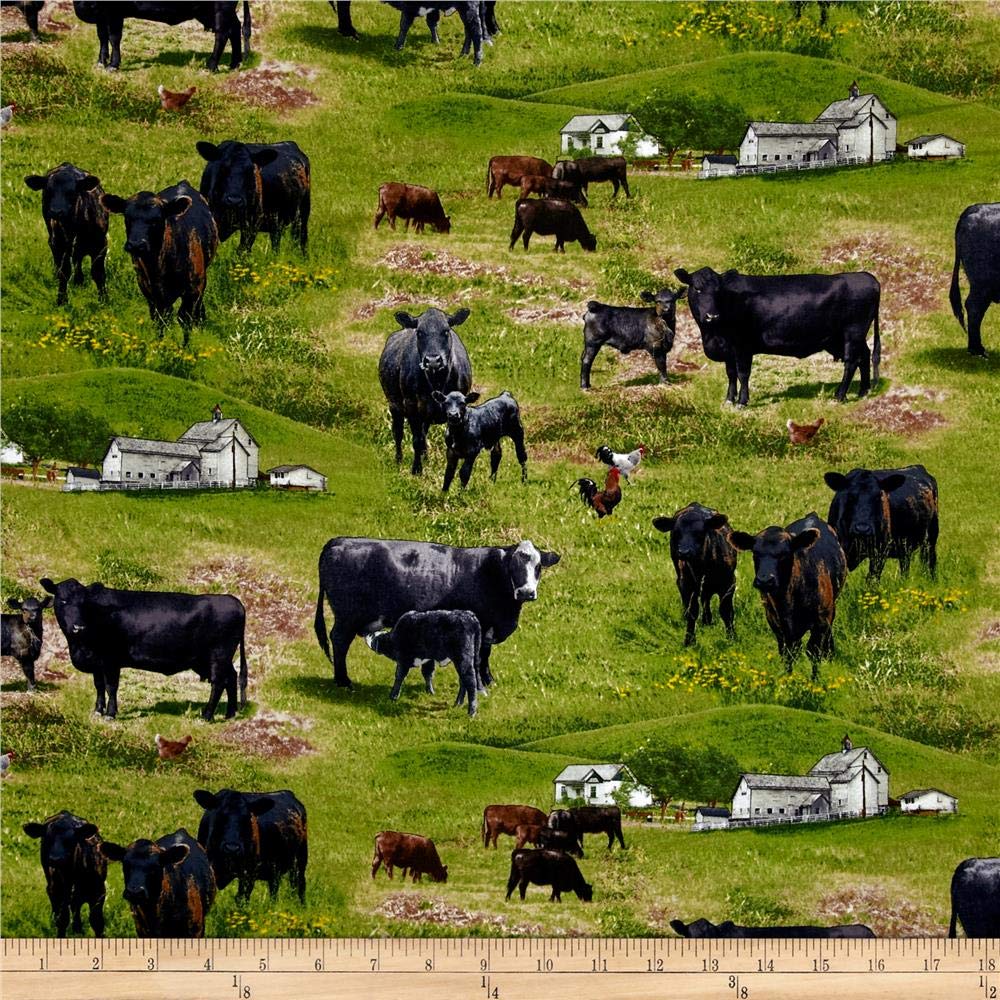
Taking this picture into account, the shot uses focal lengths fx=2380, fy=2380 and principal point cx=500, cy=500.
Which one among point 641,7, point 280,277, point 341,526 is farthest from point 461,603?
point 641,7

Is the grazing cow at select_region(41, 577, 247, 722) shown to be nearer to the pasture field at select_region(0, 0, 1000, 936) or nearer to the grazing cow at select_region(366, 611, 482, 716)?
the pasture field at select_region(0, 0, 1000, 936)

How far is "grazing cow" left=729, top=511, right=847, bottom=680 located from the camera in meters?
15.7

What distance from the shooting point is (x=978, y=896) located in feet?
50.0

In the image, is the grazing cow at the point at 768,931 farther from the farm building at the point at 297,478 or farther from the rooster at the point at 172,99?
the rooster at the point at 172,99

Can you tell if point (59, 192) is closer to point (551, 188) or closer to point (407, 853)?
point (551, 188)

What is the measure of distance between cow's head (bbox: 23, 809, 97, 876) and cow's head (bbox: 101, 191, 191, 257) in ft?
13.1

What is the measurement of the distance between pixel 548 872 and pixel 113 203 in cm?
557

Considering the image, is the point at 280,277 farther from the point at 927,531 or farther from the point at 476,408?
the point at 927,531

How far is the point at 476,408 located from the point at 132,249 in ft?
8.67

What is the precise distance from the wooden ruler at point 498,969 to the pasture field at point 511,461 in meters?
0.16

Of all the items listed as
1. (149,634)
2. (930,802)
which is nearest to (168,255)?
(149,634)

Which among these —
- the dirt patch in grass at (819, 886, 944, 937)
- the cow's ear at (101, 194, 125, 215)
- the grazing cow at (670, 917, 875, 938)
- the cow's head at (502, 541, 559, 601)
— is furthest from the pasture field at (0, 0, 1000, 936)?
the cow's head at (502, 541, 559, 601)

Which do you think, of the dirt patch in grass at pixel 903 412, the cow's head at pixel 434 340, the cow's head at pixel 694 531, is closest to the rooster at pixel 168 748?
the cow's head at pixel 434 340

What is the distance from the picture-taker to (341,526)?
16188 mm
